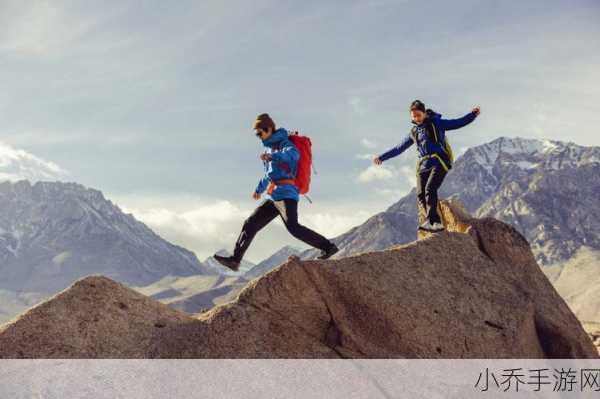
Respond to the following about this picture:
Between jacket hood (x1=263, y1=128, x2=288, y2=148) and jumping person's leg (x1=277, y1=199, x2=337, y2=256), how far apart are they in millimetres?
1400

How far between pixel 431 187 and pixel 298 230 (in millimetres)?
4521

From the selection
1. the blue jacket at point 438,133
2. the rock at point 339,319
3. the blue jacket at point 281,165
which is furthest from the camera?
the blue jacket at point 438,133

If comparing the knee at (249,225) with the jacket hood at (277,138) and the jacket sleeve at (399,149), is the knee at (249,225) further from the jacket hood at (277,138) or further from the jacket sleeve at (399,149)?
the jacket sleeve at (399,149)

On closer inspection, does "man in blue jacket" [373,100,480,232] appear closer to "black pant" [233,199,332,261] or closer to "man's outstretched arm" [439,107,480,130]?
"man's outstretched arm" [439,107,480,130]

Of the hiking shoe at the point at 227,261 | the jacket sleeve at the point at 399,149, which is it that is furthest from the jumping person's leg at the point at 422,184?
the hiking shoe at the point at 227,261

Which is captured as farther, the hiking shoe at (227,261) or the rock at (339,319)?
the hiking shoe at (227,261)

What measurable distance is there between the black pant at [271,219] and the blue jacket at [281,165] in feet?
0.66

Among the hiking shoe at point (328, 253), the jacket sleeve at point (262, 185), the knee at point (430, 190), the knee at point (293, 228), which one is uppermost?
the jacket sleeve at point (262, 185)

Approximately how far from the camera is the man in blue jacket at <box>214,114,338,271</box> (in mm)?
13975

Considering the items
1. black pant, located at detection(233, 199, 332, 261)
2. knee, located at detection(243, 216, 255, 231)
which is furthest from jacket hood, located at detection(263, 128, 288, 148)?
knee, located at detection(243, 216, 255, 231)

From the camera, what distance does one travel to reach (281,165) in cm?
1410

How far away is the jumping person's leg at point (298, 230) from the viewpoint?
14.3 m

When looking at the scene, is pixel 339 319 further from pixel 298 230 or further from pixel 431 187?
pixel 431 187

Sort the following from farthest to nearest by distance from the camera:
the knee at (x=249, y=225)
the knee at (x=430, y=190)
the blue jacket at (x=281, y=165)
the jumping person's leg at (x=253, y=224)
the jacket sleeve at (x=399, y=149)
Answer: the jacket sleeve at (x=399, y=149), the knee at (x=430, y=190), the knee at (x=249, y=225), the jumping person's leg at (x=253, y=224), the blue jacket at (x=281, y=165)
